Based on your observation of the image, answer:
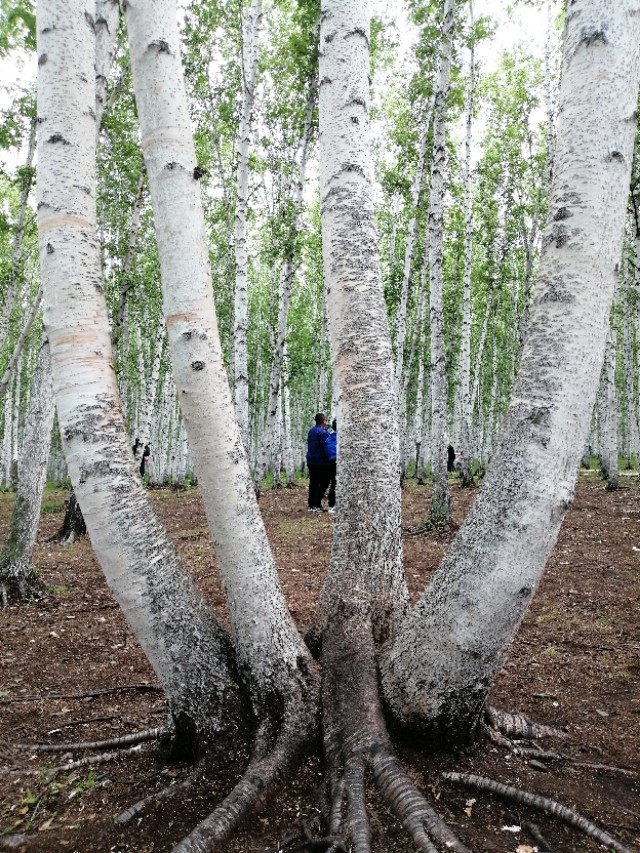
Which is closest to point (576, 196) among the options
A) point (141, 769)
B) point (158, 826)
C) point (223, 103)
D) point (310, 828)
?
point (310, 828)

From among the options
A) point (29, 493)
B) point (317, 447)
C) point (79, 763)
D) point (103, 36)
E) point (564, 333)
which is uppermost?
point (103, 36)

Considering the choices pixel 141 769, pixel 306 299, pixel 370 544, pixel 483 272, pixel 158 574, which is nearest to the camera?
pixel 158 574

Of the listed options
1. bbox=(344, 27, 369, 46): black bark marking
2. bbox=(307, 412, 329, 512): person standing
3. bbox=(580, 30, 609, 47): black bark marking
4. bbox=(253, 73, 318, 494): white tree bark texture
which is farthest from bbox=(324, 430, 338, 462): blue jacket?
bbox=(580, 30, 609, 47): black bark marking

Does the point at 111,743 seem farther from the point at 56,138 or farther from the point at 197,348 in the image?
the point at 56,138

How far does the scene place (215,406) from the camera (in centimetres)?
231

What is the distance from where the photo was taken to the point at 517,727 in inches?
101

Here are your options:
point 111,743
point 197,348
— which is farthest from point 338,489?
point 111,743

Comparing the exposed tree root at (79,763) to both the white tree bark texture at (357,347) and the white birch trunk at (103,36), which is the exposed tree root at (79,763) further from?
the white birch trunk at (103,36)

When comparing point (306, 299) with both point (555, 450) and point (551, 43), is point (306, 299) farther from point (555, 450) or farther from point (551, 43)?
point (555, 450)

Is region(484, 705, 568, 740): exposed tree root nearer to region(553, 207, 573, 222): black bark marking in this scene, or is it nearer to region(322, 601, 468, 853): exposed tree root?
region(322, 601, 468, 853): exposed tree root

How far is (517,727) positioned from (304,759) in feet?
3.34

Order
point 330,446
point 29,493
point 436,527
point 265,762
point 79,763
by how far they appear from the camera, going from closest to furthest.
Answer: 1. point 265,762
2. point 79,763
3. point 29,493
4. point 436,527
5. point 330,446

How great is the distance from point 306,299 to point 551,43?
1601cm

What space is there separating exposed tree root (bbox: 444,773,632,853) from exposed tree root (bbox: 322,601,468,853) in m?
0.25
